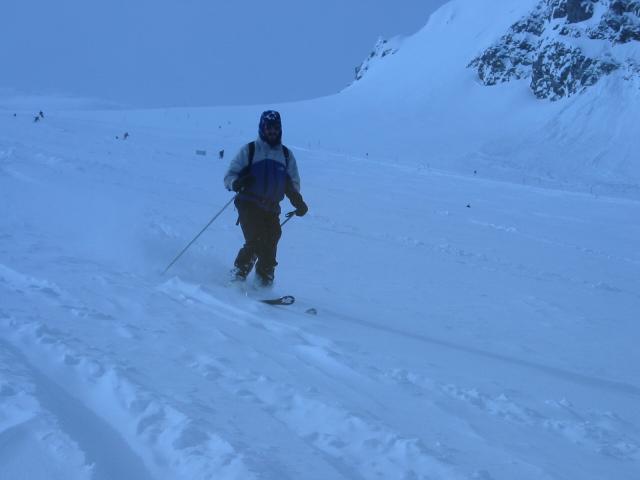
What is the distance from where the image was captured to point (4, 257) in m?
5.27

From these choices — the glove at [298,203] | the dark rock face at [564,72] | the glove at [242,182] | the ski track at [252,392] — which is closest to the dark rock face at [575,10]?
the dark rock face at [564,72]

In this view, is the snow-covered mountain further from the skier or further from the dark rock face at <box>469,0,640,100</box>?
the skier

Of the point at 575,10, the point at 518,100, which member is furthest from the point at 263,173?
the point at 575,10

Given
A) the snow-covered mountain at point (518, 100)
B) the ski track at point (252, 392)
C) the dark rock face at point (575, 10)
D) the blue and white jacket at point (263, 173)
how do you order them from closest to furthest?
the ski track at point (252, 392)
the blue and white jacket at point (263, 173)
the snow-covered mountain at point (518, 100)
the dark rock face at point (575, 10)

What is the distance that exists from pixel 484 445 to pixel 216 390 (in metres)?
1.34

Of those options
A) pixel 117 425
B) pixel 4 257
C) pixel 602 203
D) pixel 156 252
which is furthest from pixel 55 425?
pixel 602 203

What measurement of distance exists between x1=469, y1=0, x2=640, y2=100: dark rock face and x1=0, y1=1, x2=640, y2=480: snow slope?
45390 millimetres

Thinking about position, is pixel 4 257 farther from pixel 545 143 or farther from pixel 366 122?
pixel 366 122

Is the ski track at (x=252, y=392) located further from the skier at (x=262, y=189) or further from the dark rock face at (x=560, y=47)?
the dark rock face at (x=560, y=47)

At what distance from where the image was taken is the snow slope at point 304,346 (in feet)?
8.60

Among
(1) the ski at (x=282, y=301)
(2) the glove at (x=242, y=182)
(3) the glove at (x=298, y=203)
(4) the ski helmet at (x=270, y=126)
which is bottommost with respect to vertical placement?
(1) the ski at (x=282, y=301)

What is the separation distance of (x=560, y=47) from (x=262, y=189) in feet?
191

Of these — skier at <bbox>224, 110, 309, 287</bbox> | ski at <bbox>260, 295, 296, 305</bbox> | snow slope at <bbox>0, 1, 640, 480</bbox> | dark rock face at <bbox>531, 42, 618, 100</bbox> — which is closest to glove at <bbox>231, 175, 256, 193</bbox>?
skier at <bbox>224, 110, 309, 287</bbox>

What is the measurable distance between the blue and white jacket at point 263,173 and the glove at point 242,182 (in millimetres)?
26
